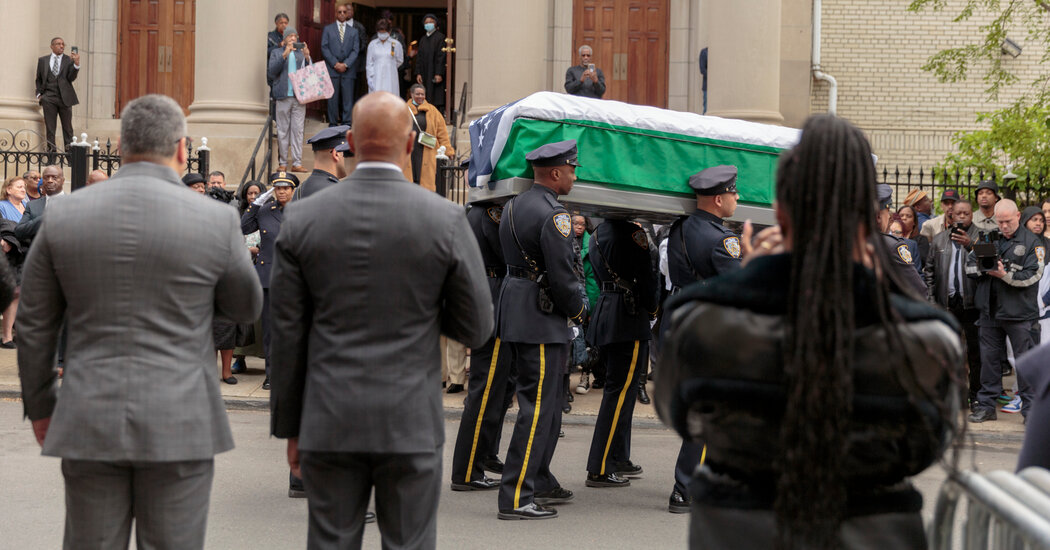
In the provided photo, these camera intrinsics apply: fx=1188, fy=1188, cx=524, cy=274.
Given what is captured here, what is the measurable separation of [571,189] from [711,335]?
487 centimetres

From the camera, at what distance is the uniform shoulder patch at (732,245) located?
23.1 feet

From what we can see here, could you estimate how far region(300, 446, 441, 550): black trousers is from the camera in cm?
407

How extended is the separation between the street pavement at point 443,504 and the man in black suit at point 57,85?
1004 cm

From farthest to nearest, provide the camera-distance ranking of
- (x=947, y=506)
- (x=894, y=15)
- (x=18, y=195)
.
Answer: (x=894, y=15) → (x=18, y=195) → (x=947, y=506)

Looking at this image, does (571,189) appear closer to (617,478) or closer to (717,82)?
(617,478)

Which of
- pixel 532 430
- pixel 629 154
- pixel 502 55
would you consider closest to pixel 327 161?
pixel 629 154

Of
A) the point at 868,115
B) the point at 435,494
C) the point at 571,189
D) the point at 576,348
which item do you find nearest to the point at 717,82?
the point at 868,115

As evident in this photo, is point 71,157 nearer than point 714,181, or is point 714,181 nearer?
point 714,181

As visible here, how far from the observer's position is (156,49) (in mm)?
21766

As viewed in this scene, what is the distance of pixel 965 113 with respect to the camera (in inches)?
888

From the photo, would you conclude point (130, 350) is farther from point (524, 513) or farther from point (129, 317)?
point (524, 513)

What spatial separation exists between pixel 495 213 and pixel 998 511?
5.83 m

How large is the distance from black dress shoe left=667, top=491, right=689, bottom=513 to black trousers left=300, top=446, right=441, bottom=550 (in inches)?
135

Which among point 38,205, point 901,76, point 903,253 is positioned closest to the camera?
point 903,253
